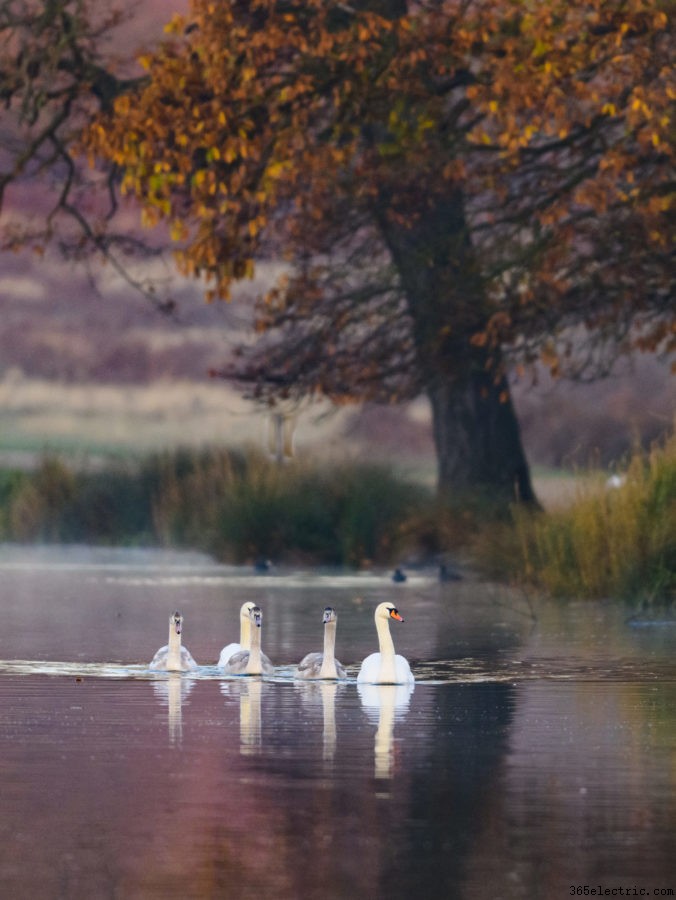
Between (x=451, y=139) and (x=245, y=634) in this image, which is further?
(x=451, y=139)

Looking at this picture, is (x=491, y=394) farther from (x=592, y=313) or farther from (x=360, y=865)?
(x=360, y=865)

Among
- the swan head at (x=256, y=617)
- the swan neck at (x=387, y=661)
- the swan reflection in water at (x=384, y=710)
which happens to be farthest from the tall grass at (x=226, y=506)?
the swan reflection in water at (x=384, y=710)

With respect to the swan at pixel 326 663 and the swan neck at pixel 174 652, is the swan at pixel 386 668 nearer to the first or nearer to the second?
the swan at pixel 326 663

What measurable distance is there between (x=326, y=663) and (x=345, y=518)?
1880 cm

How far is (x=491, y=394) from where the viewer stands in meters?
36.1

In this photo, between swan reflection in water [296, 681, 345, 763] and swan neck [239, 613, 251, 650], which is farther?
swan neck [239, 613, 251, 650]

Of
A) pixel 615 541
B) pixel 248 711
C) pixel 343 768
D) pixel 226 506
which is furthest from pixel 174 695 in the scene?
pixel 226 506

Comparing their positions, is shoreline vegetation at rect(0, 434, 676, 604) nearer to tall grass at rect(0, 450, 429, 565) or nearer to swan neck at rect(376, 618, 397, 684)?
tall grass at rect(0, 450, 429, 565)

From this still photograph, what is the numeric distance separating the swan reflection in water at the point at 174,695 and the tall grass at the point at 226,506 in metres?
16.9

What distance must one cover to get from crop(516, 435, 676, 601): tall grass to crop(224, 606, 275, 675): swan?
7.77 meters

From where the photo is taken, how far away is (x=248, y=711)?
14719mm

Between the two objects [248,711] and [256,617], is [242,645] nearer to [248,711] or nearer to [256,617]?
[256,617]

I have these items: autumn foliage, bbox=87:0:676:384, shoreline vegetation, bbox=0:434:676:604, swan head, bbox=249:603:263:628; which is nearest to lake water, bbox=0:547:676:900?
swan head, bbox=249:603:263:628

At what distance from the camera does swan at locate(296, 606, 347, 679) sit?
16.8m
